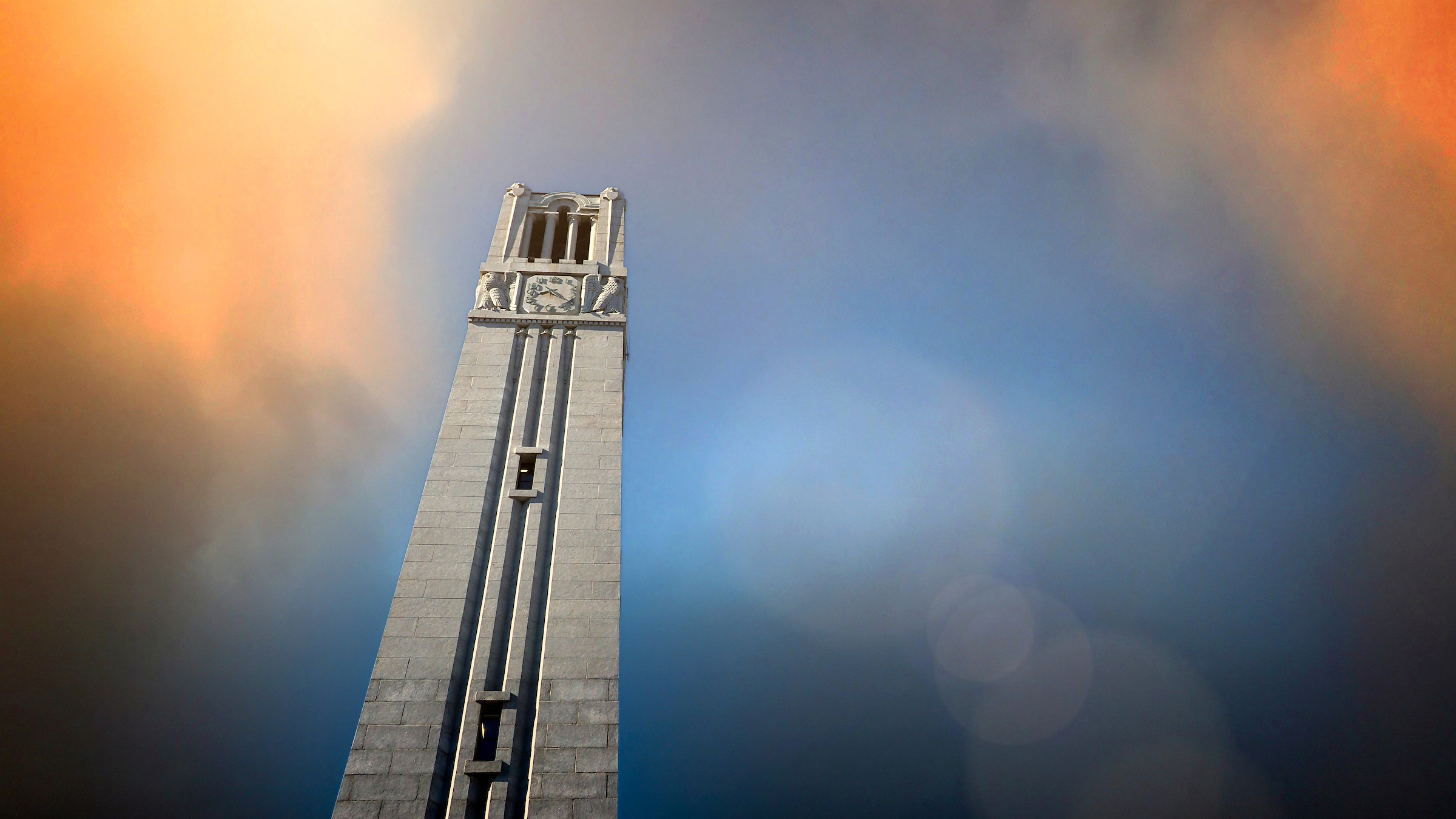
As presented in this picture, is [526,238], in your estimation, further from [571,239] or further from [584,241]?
[584,241]

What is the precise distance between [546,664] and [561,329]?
48.7 ft

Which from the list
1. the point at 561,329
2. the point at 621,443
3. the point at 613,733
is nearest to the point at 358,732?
the point at 613,733

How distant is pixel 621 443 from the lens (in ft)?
86.6

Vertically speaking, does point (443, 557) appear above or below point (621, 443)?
below

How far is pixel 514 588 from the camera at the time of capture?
22656mm

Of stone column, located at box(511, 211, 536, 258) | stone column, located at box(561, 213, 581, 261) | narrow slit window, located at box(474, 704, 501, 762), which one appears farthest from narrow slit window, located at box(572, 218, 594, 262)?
narrow slit window, located at box(474, 704, 501, 762)

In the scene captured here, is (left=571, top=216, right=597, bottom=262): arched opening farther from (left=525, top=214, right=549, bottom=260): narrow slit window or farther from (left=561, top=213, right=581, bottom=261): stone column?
(left=525, top=214, right=549, bottom=260): narrow slit window

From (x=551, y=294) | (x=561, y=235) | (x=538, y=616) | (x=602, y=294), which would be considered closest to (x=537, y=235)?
(x=561, y=235)

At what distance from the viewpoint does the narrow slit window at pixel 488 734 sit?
63.0ft

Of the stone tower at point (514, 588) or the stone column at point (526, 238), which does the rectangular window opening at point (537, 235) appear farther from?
the stone tower at point (514, 588)

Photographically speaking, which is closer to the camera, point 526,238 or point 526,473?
point 526,473

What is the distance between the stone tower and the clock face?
78 mm

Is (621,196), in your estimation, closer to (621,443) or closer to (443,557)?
(621,443)

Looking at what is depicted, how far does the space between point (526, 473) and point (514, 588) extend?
15.1 feet
